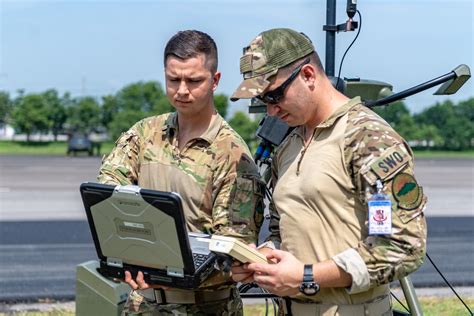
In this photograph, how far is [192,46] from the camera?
3131 mm

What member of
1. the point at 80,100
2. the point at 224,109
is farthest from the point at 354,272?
the point at 80,100

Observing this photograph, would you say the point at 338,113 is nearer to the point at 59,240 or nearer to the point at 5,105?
the point at 59,240

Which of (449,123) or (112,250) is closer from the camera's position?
(112,250)

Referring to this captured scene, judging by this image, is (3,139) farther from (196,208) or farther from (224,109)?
(196,208)

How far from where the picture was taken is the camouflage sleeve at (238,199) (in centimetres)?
308

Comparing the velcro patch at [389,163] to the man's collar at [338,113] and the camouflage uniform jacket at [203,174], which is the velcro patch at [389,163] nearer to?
the man's collar at [338,113]

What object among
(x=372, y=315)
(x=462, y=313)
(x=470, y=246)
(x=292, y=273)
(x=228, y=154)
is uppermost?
(x=228, y=154)

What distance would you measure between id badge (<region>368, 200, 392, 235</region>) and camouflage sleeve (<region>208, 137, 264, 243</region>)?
2.15 ft

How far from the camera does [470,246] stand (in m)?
11.6

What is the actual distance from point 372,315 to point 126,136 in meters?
1.27

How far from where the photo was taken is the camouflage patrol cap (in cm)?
268

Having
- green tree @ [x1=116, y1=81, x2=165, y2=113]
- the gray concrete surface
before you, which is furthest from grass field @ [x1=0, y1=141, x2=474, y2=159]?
the gray concrete surface

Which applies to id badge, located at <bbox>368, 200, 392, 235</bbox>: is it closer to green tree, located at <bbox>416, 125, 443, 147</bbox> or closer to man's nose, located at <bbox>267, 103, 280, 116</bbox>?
man's nose, located at <bbox>267, 103, 280, 116</bbox>

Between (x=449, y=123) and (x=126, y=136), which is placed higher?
(x=126, y=136)
